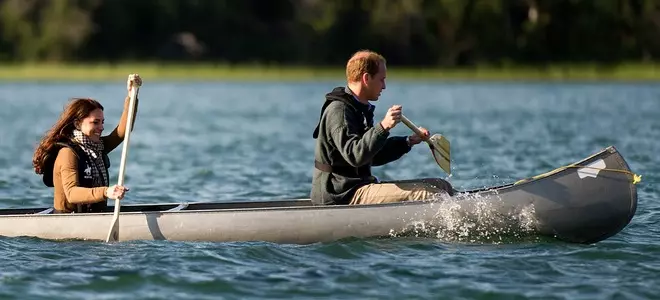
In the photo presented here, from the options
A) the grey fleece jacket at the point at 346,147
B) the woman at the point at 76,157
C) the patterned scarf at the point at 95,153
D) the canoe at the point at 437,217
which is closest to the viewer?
the grey fleece jacket at the point at 346,147

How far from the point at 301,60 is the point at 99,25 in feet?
36.2

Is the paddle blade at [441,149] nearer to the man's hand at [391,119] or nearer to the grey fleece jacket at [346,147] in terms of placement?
the grey fleece jacket at [346,147]

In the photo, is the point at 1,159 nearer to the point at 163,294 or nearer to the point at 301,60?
the point at 163,294

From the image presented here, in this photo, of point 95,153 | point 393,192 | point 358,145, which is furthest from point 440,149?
point 95,153

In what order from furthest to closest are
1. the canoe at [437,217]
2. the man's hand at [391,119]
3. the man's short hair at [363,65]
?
the canoe at [437,217] → the man's short hair at [363,65] → the man's hand at [391,119]

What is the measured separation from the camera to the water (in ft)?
30.8

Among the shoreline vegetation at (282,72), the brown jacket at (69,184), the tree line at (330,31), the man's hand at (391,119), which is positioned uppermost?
the tree line at (330,31)

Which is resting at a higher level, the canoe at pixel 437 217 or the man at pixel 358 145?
the man at pixel 358 145

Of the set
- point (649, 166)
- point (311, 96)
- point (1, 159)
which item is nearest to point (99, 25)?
point (311, 96)

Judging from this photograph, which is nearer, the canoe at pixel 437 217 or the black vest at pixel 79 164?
the canoe at pixel 437 217

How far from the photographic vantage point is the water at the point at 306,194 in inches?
369

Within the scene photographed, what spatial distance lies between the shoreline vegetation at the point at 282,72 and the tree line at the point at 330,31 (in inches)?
25.6

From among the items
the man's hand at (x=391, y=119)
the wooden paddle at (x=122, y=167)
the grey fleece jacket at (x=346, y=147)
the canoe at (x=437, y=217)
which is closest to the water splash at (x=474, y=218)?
the canoe at (x=437, y=217)

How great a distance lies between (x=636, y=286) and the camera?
9.38m
